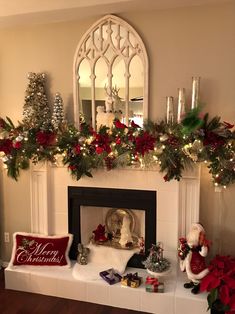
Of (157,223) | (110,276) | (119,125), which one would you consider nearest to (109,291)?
(110,276)

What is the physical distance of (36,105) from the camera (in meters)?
2.79

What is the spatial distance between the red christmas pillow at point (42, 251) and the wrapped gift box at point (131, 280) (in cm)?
58

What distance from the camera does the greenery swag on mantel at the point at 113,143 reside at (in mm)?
2348

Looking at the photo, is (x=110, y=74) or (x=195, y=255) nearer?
(x=195, y=255)

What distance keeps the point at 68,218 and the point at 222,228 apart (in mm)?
1426

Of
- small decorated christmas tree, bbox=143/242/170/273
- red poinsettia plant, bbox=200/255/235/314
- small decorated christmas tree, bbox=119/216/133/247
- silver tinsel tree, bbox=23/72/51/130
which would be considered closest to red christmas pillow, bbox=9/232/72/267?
small decorated christmas tree, bbox=119/216/133/247

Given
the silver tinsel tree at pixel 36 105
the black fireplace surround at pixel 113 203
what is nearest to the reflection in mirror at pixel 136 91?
the black fireplace surround at pixel 113 203

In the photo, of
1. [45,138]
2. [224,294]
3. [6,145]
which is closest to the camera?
[224,294]

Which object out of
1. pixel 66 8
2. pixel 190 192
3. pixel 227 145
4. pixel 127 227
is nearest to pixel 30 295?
pixel 127 227

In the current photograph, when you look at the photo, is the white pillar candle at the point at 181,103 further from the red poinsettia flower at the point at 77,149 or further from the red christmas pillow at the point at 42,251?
the red christmas pillow at the point at 42,251

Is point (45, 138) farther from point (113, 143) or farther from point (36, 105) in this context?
point (113, 143)

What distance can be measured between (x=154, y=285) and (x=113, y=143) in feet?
3.96

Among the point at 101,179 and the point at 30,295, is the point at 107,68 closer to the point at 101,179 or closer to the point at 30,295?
the point at 101,179

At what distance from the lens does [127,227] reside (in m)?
3.01
